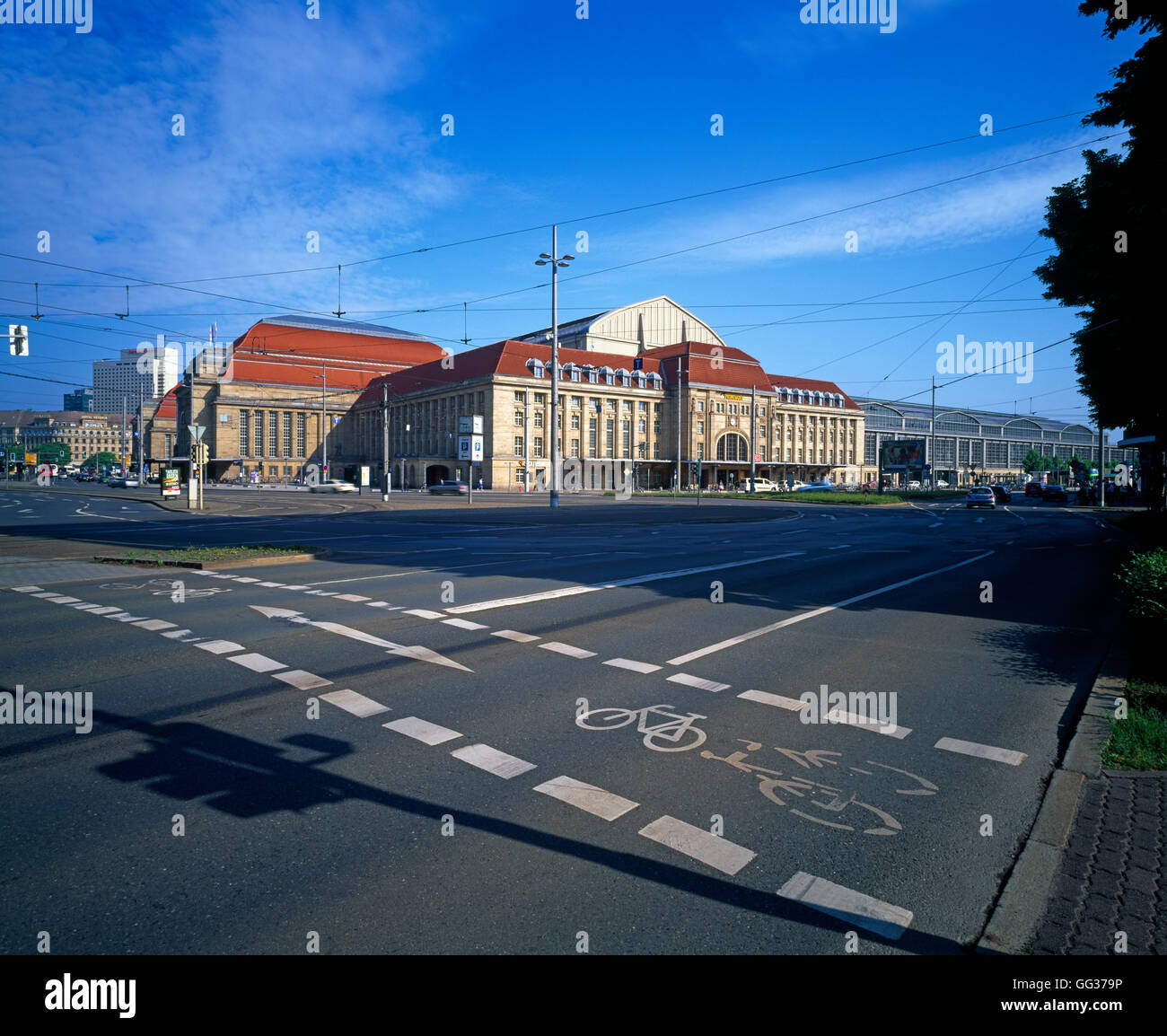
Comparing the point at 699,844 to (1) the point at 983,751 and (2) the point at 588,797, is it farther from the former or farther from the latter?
(1) the point at 983,751

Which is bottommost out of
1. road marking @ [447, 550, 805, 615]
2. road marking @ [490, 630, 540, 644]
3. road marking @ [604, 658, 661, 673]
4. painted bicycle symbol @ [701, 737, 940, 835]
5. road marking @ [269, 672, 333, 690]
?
painted bicycle symbol @ [701, 737, 940, 835]

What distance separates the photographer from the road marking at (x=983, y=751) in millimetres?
4898

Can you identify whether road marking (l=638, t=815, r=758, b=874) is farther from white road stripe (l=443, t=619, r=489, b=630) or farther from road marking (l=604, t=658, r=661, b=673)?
white road stripe (l=443, t=619, r=489, b=630)

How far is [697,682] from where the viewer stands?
21.4ft

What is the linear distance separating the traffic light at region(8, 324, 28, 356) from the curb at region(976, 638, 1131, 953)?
90.0ft

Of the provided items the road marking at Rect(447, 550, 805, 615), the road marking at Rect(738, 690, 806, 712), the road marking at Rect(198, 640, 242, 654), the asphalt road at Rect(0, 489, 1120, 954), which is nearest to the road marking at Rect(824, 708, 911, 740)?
the asphalt road at Rect(0, 489, 1120, 954)

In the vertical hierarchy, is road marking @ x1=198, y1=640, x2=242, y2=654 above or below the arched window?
below

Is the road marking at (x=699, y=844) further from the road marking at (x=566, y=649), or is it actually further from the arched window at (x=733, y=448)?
the arched window at (x=733, y=448)

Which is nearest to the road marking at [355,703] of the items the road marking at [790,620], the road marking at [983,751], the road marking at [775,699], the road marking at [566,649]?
the road marking at [566,649]

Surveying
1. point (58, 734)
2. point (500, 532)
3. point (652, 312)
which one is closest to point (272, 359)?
point (652, 312)

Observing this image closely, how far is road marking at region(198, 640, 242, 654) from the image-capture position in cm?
744

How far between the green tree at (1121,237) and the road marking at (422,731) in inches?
471

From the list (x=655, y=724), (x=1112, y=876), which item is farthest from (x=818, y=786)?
(x=1112, y=876)
